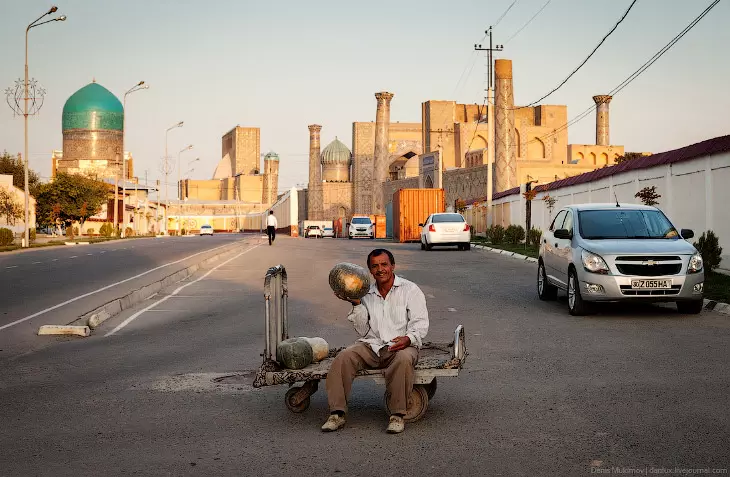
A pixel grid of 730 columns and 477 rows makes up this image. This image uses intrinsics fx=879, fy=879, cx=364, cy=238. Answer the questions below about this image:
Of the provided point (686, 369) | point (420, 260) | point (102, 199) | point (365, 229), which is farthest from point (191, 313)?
point (102, 199)

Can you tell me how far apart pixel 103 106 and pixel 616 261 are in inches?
3586

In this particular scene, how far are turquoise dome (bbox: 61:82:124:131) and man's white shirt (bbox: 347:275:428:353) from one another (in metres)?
95.5

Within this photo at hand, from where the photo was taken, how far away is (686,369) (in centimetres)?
823

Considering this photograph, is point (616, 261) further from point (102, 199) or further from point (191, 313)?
point (102, 199)

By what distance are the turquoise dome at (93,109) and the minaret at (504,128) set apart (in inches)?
2088

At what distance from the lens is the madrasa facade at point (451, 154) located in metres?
62.1

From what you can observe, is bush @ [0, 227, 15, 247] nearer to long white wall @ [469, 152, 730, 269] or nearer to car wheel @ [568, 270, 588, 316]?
long white wall @ [469, 152, 730, 269]

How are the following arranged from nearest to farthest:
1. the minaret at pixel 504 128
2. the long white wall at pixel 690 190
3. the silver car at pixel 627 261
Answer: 1. the silver car at pixel 627 261
2. the long white wall at pixel 690 190
3. the minaret at pixel 504 128

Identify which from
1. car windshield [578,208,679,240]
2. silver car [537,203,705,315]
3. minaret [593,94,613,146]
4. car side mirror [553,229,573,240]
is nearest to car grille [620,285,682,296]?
silver car [537,203,705,315]

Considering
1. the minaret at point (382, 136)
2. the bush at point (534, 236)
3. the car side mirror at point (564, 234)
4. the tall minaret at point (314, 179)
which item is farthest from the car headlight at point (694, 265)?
the tall minaret at point (314, 179)

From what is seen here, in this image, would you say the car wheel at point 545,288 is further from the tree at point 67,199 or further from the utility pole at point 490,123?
the tree at point 67,199

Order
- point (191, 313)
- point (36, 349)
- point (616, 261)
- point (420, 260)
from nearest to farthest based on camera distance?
point (36, 349) < point (616, 261) < point (191, 313) < point (420, 260)

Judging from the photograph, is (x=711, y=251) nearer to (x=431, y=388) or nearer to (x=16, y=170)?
(x=431, y=388)

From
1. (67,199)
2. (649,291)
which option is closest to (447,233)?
(649,291)
